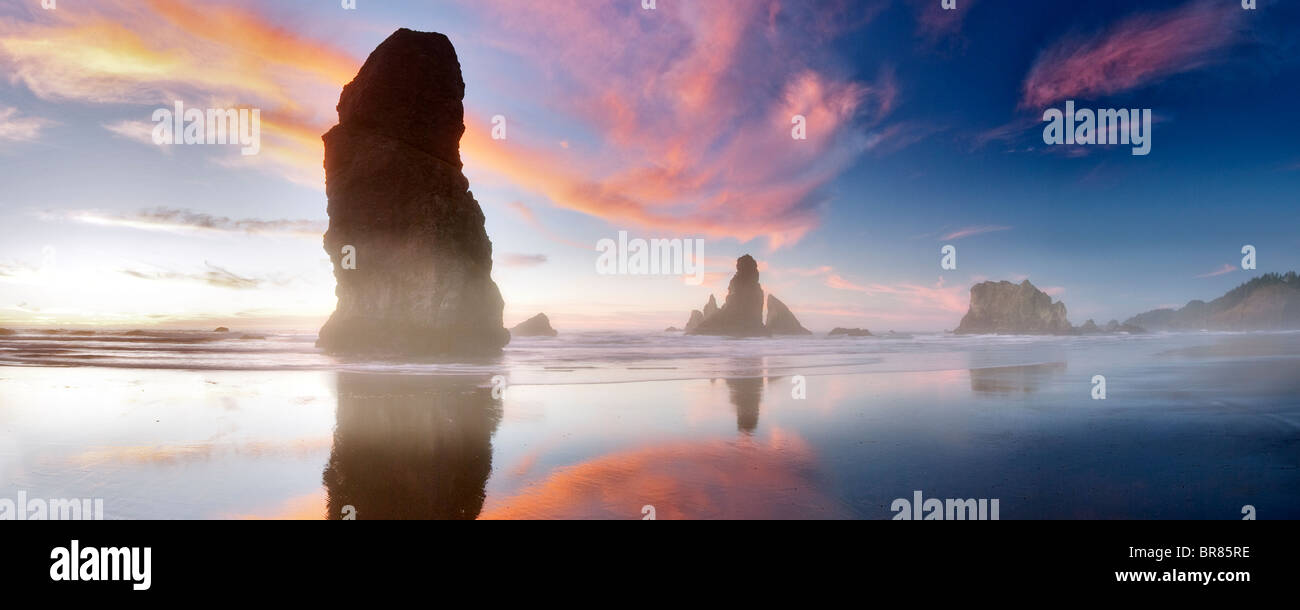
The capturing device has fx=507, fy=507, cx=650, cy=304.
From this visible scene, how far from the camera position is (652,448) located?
30.9ft

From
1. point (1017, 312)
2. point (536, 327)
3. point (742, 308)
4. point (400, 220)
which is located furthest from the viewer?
point (742, 308)

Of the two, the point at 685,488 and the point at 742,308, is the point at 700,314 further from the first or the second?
the point at 685,488

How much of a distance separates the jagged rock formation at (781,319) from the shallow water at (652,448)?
108082 mm

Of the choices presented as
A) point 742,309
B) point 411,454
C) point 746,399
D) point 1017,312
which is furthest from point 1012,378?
point 1017,312

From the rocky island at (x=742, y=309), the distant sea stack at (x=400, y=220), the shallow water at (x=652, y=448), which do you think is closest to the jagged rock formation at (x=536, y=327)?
the rocky island at (x=742, y=309)

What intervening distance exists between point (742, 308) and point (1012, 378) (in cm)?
8304

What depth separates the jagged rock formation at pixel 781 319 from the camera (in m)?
125

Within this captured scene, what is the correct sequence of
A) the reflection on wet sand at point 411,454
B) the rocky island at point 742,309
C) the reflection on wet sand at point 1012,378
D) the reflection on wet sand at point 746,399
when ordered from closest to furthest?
1. the reflection on wet sand at point 411,454
2. the reflection on wet sand at point 746,399
3. the reflection on wet sand at point 1012,378
4. the rocky island at point 742,309

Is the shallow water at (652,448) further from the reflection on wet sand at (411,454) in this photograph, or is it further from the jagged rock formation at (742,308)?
the jagged rock formation at (742,308)

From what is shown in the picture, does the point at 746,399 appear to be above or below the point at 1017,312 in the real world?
below
